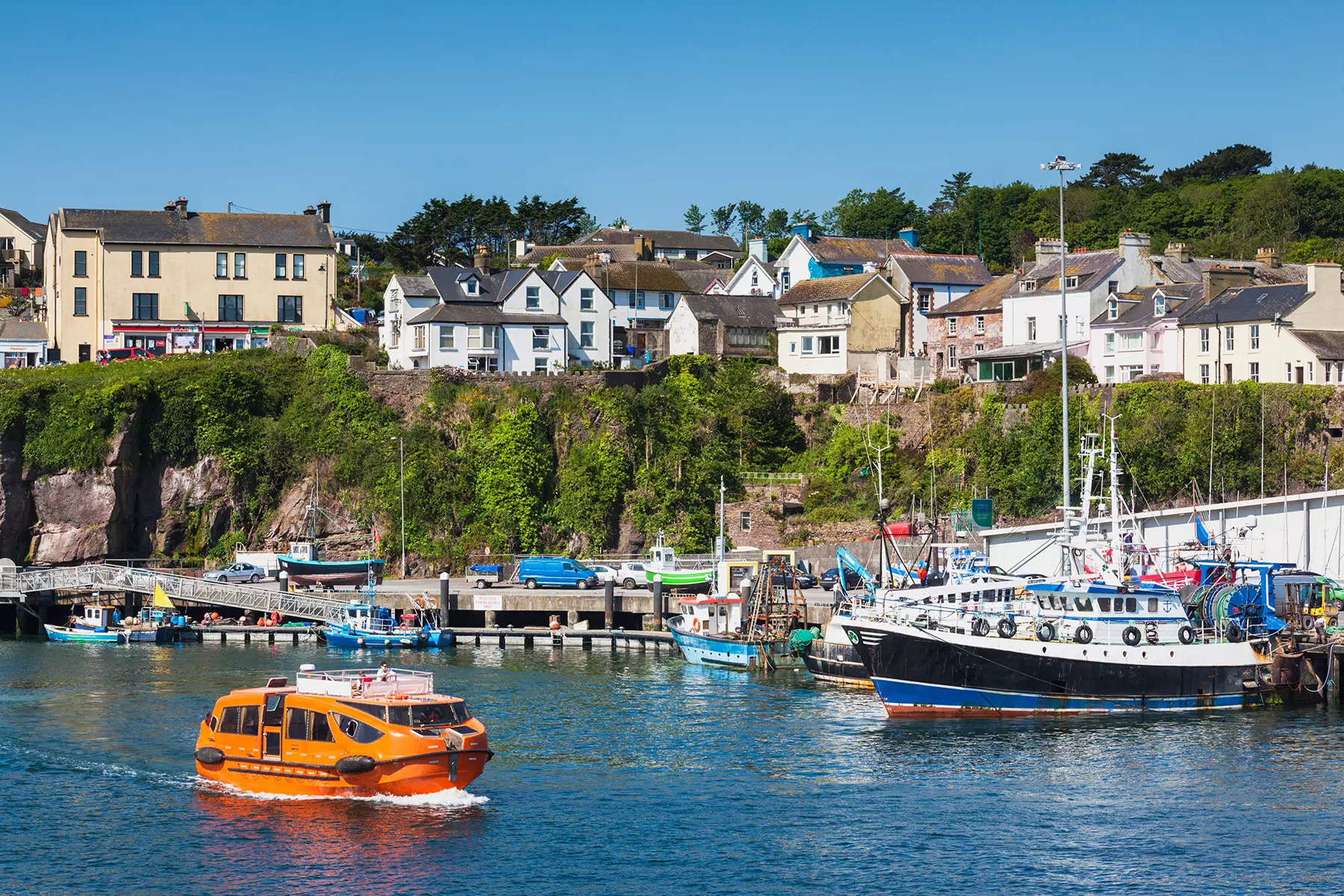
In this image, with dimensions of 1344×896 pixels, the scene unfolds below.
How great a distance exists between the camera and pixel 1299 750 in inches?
1788

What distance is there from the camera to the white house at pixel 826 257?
107188 mm

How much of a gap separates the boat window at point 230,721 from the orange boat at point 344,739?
0.02m

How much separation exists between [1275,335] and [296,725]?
5593cm

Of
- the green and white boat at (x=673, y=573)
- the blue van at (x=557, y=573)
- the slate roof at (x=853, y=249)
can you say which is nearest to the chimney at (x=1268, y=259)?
the slate roof at (x=853, y=249)

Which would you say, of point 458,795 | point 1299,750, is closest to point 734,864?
point 458,795

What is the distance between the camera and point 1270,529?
65.5 meters

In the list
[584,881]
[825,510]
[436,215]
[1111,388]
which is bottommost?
[584,881]

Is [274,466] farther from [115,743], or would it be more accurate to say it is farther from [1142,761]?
[1142,761]

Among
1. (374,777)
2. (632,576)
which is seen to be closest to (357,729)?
(374,777)

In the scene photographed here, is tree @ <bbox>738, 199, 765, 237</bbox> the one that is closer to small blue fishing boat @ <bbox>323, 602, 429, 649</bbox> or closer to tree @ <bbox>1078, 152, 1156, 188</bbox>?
tree @ <bbox>1078, 152, 1156, 188</bbox>

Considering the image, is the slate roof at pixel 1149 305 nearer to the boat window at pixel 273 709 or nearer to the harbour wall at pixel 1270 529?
the harbour wall at pixel 1270 529

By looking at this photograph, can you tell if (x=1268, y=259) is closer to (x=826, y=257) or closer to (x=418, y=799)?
(x=826, y=257)

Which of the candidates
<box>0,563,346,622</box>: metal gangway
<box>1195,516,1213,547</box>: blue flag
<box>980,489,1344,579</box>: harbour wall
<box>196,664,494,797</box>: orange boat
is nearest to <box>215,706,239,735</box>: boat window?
<box>196,664,494,797</box>: orange boat

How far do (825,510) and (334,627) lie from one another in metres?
26.8
